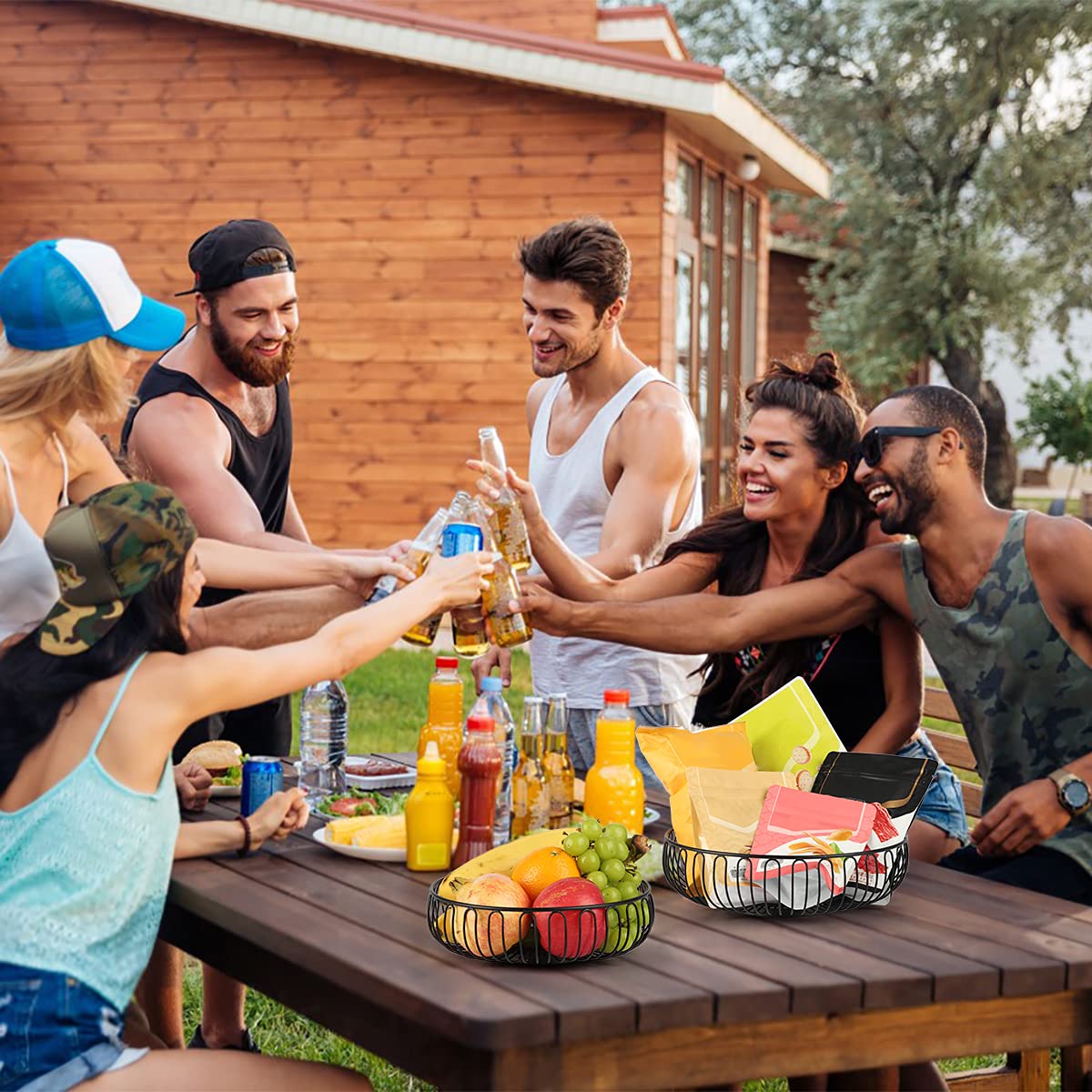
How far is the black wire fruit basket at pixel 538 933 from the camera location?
2428mm

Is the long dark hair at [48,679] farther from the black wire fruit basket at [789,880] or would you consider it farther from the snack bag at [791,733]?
the snack bag at [791,733]

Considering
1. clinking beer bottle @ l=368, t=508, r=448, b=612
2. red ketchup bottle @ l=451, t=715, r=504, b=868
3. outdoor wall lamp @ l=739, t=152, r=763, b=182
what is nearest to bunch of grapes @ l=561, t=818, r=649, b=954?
red ketchup bottle @ l=451, t=715, r=504, b=868

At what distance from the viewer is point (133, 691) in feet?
8.83

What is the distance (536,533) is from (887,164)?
21.5 meters

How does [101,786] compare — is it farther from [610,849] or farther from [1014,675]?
[1014,675]

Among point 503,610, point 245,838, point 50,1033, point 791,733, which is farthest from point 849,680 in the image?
point 50,1033

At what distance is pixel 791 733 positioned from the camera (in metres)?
3.21

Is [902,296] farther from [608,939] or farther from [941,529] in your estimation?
[608,939]

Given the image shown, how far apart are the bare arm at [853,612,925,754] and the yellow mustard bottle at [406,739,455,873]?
4.08ft

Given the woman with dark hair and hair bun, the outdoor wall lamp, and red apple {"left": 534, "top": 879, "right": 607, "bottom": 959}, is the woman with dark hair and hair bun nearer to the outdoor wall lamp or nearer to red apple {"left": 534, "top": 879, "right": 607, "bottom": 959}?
red apple {"left": 534, "top": 879, "right": 607, "bottom": 959}

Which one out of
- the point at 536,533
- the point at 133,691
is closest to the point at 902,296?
the point at 536,533

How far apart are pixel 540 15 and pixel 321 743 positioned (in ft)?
35.3

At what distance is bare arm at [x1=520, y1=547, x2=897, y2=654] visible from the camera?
387 centimetres

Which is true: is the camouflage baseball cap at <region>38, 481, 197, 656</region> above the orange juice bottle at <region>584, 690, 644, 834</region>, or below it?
above
